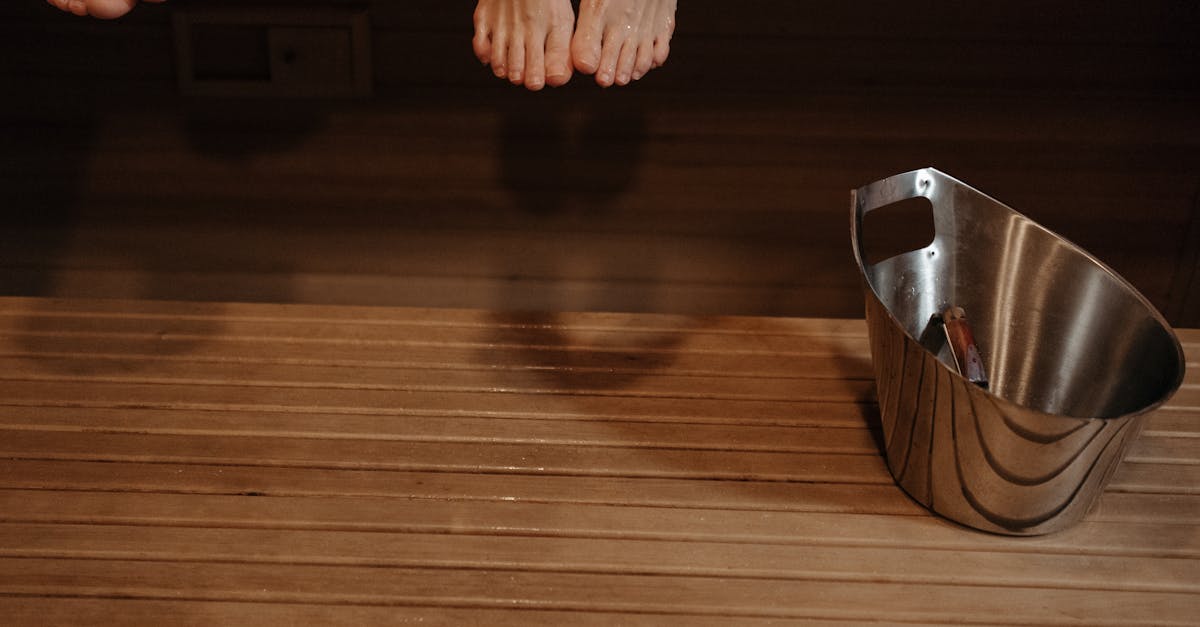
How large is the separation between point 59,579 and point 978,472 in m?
0.73

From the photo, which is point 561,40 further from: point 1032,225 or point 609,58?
point 1032,225

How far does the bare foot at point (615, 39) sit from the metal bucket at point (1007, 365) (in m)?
0.24

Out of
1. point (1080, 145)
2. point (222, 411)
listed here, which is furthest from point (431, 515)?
point (1080, 145)

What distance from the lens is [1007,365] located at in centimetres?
110

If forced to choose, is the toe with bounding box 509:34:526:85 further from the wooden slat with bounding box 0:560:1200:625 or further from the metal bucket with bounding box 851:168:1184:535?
the wooden slat with bounding box 0:560:1200:625

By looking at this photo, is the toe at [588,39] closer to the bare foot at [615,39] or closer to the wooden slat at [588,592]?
the bare foot at [615,39]

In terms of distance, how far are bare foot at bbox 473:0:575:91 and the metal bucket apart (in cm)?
30

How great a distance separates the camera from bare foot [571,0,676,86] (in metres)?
1.07

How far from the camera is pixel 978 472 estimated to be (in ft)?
3.09

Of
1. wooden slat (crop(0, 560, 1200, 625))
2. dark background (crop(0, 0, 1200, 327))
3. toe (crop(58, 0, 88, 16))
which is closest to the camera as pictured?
wooden slat (crop(0, 560, 1200, 625))

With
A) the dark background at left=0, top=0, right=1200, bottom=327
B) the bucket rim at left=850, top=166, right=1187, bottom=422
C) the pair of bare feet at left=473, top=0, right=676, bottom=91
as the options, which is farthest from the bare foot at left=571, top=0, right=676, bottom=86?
the dark background at left=0, top=0, right=1200, bottom=327

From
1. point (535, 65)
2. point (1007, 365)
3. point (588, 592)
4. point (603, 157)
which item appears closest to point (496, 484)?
point (588, 592)

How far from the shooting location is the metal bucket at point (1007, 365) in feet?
2.98

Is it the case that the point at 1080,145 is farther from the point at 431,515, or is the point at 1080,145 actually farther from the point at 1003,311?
the point at 431,515
